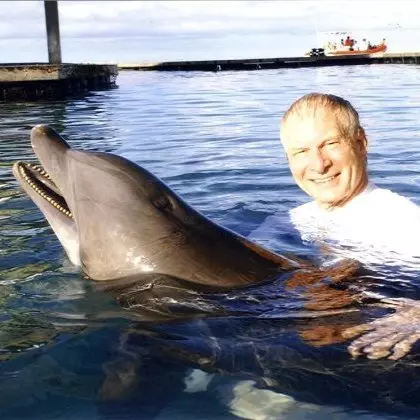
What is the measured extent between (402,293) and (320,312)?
0.52 metres

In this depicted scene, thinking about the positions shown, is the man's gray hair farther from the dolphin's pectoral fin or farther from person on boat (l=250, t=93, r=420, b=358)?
the dolphin's pectoral fin

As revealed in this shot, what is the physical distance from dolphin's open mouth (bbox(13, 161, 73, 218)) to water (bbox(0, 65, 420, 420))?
42 cm

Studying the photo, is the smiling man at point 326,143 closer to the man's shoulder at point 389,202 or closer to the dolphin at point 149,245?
the man's shoulder at point 389,202

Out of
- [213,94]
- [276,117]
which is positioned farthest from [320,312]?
[213,94]

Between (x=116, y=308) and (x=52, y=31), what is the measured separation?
79.3ft

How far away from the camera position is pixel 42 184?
4590mm

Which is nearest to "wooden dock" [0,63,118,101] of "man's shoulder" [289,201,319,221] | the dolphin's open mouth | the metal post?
the metal post

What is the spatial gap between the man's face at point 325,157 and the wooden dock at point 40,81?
60.7 feet

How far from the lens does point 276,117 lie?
49.7ft

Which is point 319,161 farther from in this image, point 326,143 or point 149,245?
point 149,245

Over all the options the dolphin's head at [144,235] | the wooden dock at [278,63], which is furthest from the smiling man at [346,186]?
the wooden dock at [278,63]

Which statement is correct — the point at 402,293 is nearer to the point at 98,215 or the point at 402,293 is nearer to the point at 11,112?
the point at 98,215

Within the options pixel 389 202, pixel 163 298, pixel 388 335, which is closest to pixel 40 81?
pixel 389 202

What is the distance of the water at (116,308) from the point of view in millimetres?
3158
